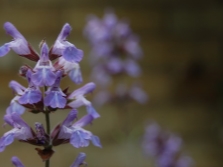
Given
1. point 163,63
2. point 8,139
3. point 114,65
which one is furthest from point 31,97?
point 163,63

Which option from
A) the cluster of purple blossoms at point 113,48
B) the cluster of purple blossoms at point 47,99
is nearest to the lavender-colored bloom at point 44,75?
the cluster of purple blossoms at point 47,99

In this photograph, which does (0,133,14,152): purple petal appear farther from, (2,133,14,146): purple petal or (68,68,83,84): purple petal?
(68,68,83,84): purple petal

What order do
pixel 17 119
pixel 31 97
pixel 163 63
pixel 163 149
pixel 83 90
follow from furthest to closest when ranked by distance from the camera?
1. pixel 163 63
2. pixel 163 149
3. pixel 83 90
4. pixel 17 119
5. pixel 31 97

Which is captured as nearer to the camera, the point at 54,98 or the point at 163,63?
the point at 54,98

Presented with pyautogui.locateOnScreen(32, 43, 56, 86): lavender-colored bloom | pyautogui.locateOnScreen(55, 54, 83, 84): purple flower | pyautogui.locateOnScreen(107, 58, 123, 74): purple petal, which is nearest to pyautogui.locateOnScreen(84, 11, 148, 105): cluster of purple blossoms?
pyautogui.locateOnScreen(107, 58, 123, 74): purple petal

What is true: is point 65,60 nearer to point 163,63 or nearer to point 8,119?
point 8,119

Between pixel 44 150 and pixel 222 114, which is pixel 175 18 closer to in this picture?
pixel 222 114
